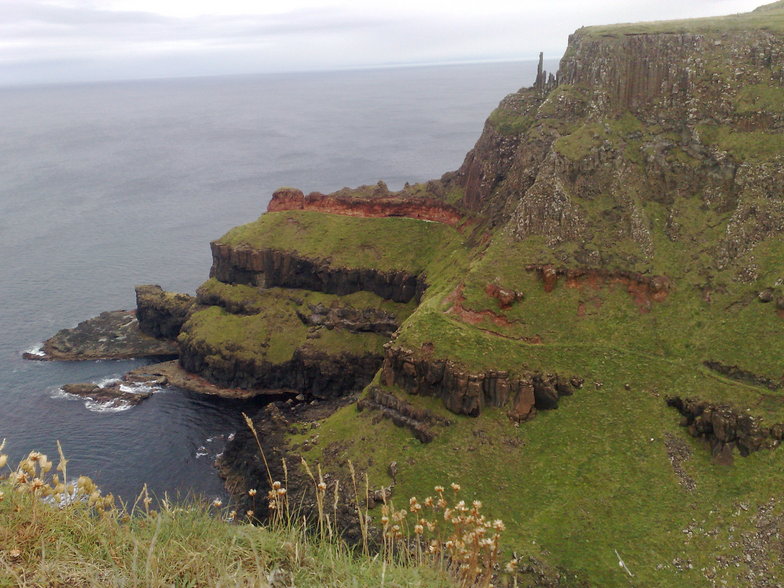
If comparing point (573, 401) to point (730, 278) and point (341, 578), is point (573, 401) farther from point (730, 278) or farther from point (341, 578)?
point (341, 578)

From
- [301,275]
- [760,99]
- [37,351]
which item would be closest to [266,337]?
[301,275]

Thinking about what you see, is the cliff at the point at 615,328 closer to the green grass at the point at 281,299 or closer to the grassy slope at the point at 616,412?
the grassy slope at the point at 616,412

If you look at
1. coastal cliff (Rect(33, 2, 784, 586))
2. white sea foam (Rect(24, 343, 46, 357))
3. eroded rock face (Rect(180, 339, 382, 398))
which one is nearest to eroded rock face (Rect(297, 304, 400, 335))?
coastal cliff (Rect(33, 2, 784, 586))

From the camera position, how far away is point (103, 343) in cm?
11188

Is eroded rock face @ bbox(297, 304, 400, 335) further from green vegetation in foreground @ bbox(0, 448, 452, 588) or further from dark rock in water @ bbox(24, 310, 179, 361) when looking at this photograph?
green vegetation in foreground @ bbox(0, 448, 452, 588)

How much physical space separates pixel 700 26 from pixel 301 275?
66.8 meters

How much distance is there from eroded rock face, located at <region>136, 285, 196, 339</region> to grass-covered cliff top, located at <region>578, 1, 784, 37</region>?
76832mm

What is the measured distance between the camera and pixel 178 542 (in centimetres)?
1345

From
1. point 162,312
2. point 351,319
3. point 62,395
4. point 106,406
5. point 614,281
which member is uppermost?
point 614,281

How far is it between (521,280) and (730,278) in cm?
2228

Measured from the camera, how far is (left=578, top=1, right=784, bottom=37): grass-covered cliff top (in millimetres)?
86562

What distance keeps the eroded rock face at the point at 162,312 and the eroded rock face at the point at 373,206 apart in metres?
22.7

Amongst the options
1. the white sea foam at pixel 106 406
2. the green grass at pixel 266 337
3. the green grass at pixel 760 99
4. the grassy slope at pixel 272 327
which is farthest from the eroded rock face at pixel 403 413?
the green grass at pixel 760 99

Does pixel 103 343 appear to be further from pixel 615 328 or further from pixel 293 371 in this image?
pixel 615 328
